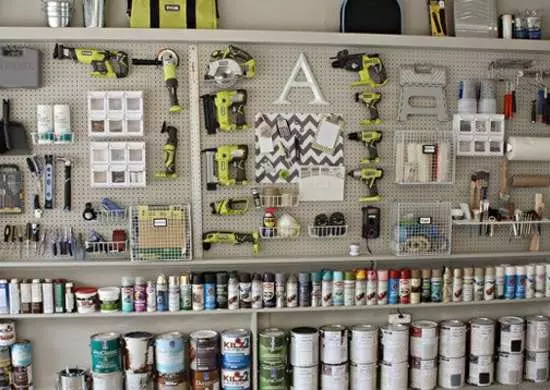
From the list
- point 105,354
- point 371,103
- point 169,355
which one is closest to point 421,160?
point 371,103

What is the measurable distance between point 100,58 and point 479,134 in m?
1.89

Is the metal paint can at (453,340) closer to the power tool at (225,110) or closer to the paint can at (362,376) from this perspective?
the paint can at (362,376)

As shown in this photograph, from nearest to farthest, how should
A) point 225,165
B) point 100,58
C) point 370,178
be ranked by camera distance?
1. point 100,58
2. point 225,165
3. point 370,178

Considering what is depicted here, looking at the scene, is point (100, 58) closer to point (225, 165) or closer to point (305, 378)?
point (225, 165)

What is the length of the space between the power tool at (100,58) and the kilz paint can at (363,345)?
1.69 meters

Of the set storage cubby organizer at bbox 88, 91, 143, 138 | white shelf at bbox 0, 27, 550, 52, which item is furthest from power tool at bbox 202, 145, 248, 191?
white shelf at bbox 0, 27, 550, 52

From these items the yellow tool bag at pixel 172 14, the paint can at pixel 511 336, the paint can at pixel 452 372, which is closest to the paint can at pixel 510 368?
the paint can at pixel 511 336

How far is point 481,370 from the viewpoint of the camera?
9.67 ft

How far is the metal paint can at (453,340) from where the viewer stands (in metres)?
2.92

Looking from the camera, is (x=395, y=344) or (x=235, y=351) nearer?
(x=235, y=351)

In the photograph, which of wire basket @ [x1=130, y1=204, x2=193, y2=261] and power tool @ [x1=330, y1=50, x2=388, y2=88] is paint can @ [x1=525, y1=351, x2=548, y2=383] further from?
wire basket @ [x1=130, y1=204, x2=193, y2=261]

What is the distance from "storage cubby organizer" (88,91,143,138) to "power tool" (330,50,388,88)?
Result: 98cm

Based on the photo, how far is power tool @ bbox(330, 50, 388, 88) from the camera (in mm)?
2822

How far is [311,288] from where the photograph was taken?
2.84m
